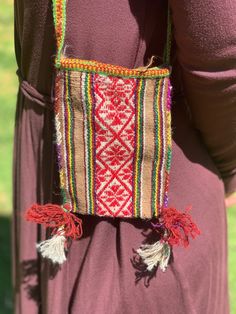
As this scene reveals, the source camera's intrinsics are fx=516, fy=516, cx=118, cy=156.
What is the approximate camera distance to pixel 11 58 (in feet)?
9.93

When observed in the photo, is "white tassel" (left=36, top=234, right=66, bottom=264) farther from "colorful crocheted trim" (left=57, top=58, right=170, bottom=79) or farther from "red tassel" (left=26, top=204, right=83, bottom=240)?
"colorful crocheted trim" (left=57, top=58, right=170, bottom=79)

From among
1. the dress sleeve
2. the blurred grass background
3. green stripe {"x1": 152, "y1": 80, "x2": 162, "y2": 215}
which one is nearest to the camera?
the dress sleeve

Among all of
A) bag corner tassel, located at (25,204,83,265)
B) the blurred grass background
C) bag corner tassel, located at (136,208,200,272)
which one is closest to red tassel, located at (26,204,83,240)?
bag corner tassel, located at (25,204,83,265)

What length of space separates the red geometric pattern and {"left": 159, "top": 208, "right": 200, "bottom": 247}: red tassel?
0.06 m

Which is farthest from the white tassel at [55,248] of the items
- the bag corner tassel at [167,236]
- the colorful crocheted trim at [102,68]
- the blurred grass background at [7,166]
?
the blurred grass background at [7,166]

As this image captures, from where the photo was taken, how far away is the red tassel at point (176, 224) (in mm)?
822

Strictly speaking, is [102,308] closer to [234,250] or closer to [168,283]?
[168,283]

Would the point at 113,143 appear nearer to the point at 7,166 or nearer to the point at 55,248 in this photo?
the point at 55,248

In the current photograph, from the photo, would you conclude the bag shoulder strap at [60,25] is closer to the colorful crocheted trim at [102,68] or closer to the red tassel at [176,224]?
the colorful crocheted trim at [102,68]

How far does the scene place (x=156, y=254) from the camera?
2.73 ft

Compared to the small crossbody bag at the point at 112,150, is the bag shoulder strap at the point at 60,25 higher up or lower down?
higher up

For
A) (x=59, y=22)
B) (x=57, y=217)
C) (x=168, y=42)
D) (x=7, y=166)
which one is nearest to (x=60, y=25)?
(x=59, y=22)

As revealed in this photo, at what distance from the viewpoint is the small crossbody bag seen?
0.74 metres

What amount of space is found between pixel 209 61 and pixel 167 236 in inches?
11.6
